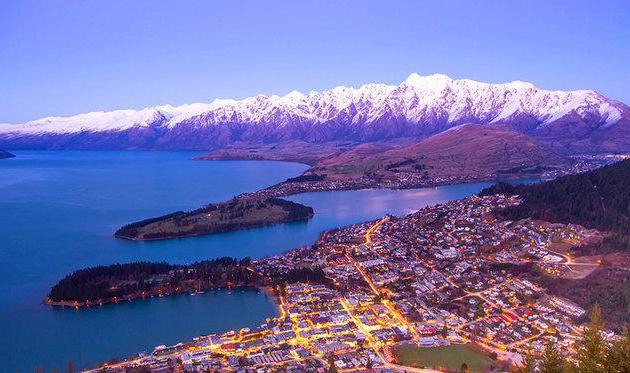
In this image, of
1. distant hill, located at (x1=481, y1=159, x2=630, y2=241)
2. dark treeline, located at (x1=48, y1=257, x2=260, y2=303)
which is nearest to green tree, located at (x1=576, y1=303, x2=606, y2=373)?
dark treeline, located at (x1=48, y1=257, x2=260, y2=303)

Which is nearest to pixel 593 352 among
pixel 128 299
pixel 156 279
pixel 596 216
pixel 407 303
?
pixel 407 303

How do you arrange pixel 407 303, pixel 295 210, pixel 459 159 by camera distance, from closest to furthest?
pixel 407 303 → pixel 295 210 → pixel 459 159

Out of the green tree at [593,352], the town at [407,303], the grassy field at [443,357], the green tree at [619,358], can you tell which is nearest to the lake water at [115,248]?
the town at [407,303]

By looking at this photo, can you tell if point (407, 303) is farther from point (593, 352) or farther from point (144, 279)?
point (593, 352)

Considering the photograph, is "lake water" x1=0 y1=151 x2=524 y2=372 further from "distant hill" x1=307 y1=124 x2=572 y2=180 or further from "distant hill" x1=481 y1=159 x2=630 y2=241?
"distant hill" x1=481 y1=159 x2=630 y2=241

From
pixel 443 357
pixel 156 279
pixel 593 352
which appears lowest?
pixel 443 357

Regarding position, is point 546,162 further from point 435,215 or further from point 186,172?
point 186,172
